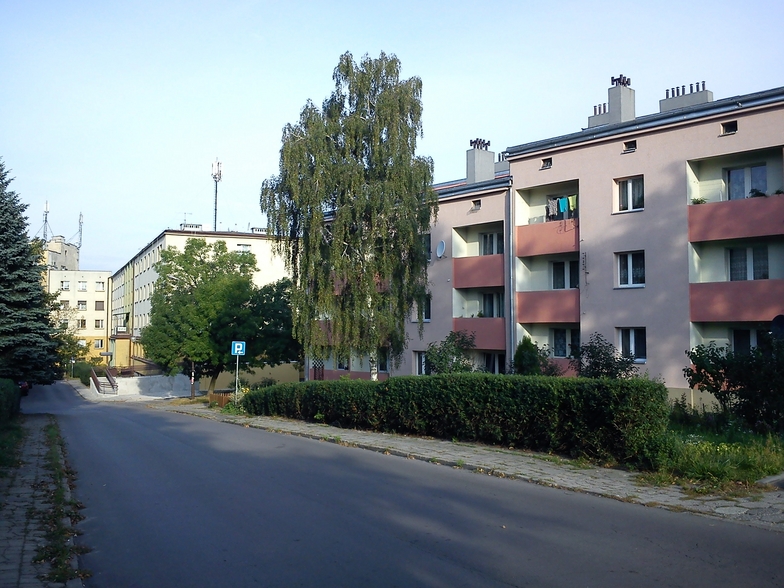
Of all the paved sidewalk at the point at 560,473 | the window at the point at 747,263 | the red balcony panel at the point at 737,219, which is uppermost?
the red balcony panel at the point at 737,219

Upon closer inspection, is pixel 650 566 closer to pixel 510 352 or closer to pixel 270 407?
pixel 270 407

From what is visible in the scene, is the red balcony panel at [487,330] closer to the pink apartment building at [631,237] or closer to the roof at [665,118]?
the pink apartment building at [631,237]

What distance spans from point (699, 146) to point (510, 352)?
10693 millimetres

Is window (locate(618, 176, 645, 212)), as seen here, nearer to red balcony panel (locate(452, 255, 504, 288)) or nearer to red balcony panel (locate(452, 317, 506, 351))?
red balcony panel (locate(452, 255, 504, 288))

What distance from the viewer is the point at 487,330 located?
102 feet

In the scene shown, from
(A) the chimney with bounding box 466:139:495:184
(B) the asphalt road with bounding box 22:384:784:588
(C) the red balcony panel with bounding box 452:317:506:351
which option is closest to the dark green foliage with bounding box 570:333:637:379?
(B) the asphalt road with bounding box 22:384:784:588

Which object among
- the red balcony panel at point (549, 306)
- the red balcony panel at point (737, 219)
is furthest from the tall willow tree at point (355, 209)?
the red balcony panel at point (737, 219)

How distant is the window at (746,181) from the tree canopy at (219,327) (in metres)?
26.3

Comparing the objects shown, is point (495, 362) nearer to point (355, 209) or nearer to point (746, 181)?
point (355, 209)

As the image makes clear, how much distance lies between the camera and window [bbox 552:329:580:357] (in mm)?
28703

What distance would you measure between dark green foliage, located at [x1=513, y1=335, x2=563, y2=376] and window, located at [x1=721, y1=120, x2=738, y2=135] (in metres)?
9.46

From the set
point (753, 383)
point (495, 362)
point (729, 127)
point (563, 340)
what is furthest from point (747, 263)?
point (495, 362)

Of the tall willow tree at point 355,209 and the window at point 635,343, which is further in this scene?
the window at point 635,343

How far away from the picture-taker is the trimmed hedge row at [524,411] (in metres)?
12.1
